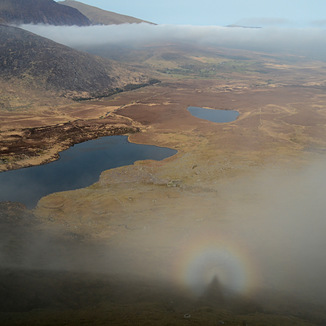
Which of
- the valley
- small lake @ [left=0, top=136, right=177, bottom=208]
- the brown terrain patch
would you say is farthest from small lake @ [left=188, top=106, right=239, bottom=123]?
small lake @ [left=0, top=136, right=177, bottom=208]

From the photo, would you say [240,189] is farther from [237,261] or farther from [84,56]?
[84,56]

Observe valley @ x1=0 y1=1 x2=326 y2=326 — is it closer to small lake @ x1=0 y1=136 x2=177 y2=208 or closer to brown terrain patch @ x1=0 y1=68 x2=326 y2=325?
brown terrain patch @ x1=0 y1=68 x2=326 y2=325

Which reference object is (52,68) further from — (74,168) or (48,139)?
(74,168)

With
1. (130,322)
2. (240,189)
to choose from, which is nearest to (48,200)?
(130,322)

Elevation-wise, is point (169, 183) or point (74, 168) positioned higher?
point (169, 183)

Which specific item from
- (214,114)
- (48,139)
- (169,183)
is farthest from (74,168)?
(214,114)

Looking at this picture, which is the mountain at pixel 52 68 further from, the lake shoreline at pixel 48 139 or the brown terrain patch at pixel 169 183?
the lake shoreline at pixel 48 139

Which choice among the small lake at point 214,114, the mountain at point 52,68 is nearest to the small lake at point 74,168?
the small lake at point 214,114
